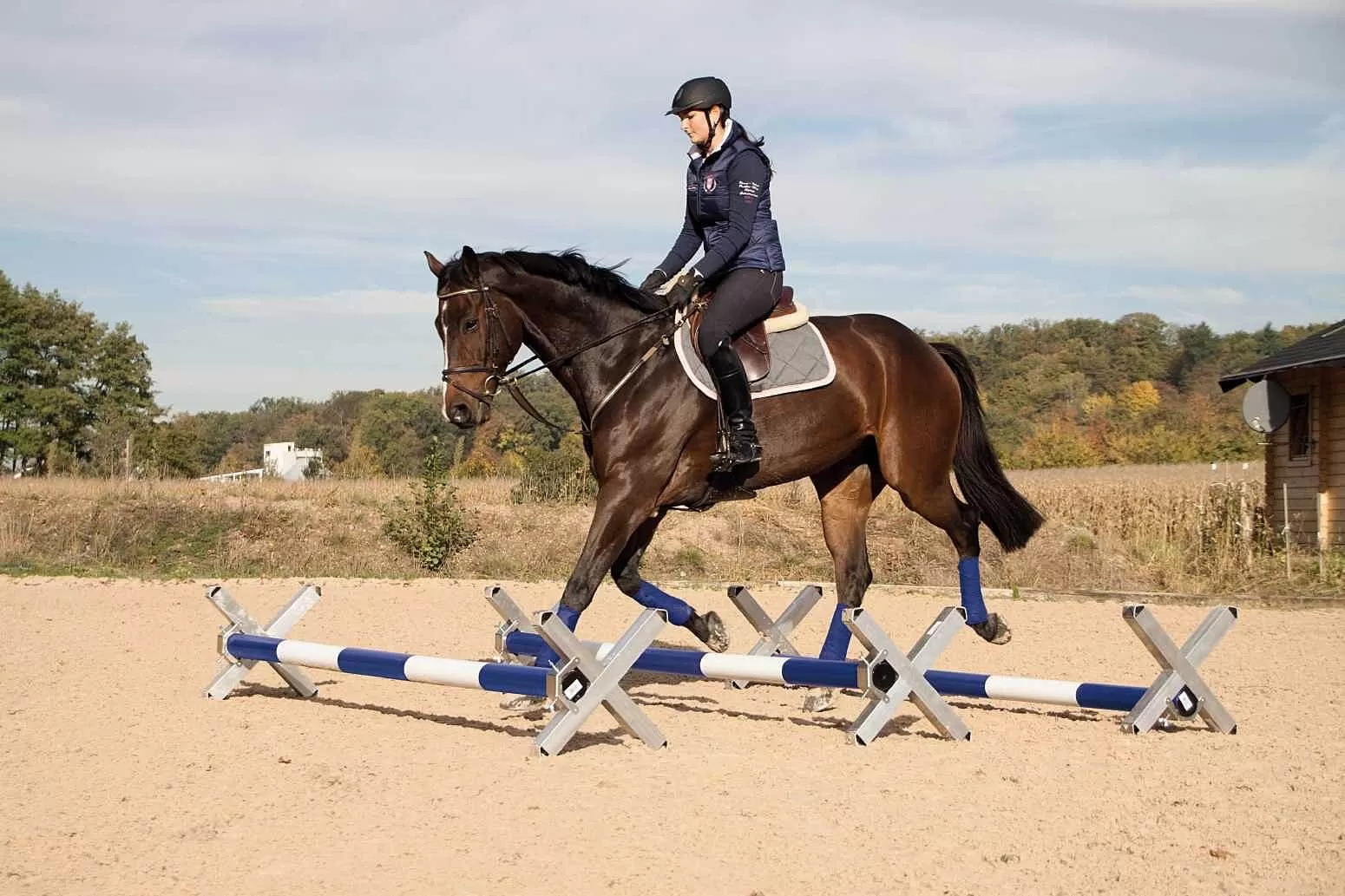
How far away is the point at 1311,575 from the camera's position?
15.4 m

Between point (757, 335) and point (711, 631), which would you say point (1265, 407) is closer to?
point (757, 335)

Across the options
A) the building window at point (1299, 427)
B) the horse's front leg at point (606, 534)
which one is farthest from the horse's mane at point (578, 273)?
the building window at point (1299, 427)

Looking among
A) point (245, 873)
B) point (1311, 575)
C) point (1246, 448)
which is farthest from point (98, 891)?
point (1246, 448)

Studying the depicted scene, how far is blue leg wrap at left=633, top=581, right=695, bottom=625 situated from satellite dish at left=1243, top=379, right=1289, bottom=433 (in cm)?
1307

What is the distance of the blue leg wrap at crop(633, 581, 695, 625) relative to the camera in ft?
24.5

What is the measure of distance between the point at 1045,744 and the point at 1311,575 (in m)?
10.9

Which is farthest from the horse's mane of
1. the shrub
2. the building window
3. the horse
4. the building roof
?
the building window

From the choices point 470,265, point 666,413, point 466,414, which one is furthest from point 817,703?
point 470,265

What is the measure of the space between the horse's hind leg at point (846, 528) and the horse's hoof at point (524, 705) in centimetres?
173

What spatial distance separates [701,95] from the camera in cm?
718

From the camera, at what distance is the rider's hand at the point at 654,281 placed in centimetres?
764

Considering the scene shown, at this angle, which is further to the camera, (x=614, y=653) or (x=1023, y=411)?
(x=1023, y=411)

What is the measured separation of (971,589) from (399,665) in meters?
3.51

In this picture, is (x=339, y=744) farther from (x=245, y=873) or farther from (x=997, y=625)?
(x=997, y=625)
